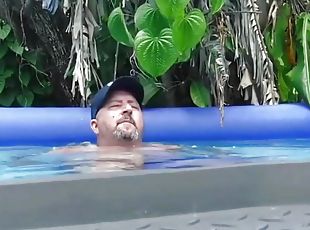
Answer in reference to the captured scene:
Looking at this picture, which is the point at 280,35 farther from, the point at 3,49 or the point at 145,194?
the point at 145,194

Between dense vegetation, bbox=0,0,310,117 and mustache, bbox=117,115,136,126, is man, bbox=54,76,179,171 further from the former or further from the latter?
dense vegetation, bbox=0,0,310,117

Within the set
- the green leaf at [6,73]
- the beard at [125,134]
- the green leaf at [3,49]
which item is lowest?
the beard at [125,134]

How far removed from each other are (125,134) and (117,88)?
0.30 meters

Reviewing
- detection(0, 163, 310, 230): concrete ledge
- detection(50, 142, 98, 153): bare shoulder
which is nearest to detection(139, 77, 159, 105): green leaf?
detection(50, 142, 98, 153): bare shoulder

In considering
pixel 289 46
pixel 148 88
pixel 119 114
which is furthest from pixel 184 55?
pixel 289 46

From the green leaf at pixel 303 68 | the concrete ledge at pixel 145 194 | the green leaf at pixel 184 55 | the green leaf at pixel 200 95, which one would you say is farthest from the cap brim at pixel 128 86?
the concrete ledge at pixel 145 194

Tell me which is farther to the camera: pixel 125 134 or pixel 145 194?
pixel 125 134

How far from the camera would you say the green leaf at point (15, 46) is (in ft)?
16.5

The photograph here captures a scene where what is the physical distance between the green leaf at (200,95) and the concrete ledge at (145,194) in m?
2.48

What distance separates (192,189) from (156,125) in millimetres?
2329

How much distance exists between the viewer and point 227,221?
1.96m

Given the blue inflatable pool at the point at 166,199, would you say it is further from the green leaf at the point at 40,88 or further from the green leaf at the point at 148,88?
the green leaf at the point at 40,88

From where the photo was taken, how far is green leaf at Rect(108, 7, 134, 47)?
13.4ft

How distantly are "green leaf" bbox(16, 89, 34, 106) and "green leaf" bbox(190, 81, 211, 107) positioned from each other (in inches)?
53.9
